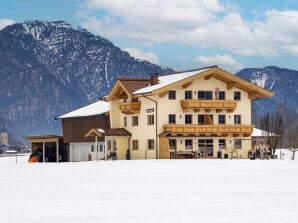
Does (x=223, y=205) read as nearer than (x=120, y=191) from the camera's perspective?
Yes

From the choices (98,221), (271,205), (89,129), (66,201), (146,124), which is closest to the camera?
(98,221)

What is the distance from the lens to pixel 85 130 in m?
78.2

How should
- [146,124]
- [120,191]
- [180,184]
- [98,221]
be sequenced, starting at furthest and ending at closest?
1. [146,124]
2. [180,184]
3. [120,191]
4. [98,221]

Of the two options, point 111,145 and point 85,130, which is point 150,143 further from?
point 85,130

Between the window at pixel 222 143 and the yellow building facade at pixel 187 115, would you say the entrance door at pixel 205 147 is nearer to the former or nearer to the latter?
the yellow building facade at pixel 187 115

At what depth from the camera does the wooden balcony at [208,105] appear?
66.1m

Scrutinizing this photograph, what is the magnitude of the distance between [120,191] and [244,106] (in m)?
45.8

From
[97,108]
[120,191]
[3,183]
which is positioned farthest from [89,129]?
[120,191]

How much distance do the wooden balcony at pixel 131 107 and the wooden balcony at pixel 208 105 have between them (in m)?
4.34

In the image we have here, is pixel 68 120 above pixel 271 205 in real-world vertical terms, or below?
above

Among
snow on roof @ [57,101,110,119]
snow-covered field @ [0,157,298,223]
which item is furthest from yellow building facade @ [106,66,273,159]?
snow-covered field @ [0,157,298,223]

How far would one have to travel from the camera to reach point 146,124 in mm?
67625

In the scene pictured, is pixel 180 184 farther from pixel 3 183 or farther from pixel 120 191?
pixel 3 183

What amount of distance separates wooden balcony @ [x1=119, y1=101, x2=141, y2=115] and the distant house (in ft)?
17.4
